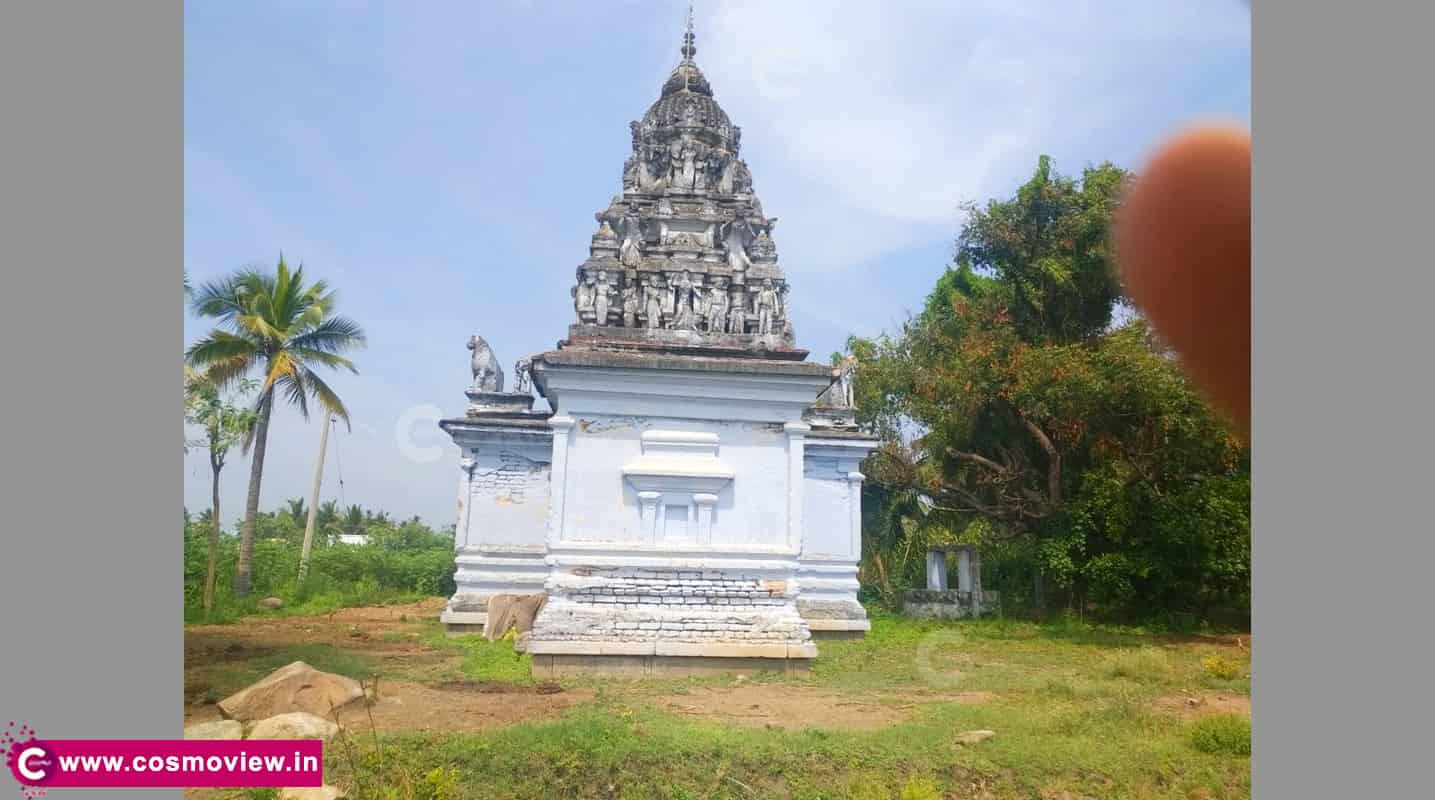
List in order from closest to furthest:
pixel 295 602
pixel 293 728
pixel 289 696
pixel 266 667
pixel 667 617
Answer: pixel 293 728 < pixel 289 696 < pixel 667 617 < pixel 266 667 < pixel 295 602

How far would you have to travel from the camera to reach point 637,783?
20.1 feet

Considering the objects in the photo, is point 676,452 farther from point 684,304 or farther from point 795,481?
point 684,304

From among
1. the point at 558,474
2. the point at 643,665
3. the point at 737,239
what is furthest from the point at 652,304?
the point at 643,665

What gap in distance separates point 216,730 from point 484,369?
10804 mm

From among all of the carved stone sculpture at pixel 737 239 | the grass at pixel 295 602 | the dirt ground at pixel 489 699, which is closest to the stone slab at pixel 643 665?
the dirt ground at pixel 489 699

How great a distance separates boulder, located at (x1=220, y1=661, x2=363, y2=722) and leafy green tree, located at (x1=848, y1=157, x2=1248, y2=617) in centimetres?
1396

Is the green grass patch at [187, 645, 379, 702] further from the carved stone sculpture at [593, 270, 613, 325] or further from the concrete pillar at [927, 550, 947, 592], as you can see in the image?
the concrete pillar at [927, 550, 947, 592]

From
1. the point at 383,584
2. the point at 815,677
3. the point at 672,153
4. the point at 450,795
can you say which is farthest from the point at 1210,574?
the point at 383,584

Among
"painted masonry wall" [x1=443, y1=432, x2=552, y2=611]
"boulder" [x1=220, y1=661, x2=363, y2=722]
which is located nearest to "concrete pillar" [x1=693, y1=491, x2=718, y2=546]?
→ "boulder" [x1=220, y1=661, x2=363, y2=722]

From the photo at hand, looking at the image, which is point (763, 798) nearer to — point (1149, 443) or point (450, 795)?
point (450, 795)

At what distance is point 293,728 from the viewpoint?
265 inches

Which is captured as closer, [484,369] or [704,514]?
[704,514]

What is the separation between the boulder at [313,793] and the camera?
5484 mm
